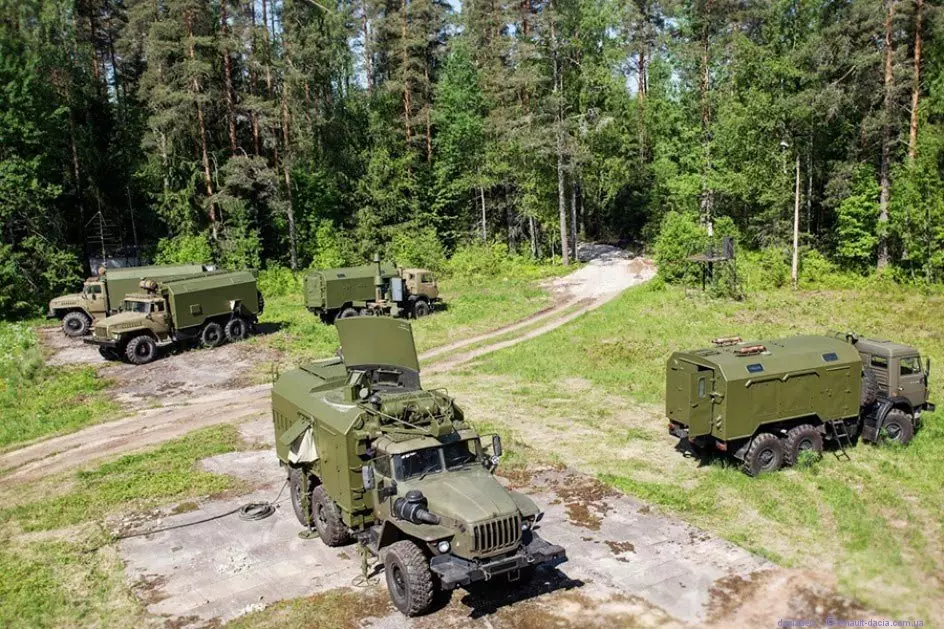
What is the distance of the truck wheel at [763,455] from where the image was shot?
14.3m

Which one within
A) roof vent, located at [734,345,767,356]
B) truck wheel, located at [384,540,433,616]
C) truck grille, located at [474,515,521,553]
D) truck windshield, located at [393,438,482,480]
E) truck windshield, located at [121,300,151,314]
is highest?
truck windshield, located at [121,300,151,314]

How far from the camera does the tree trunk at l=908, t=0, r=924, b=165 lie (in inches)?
1254

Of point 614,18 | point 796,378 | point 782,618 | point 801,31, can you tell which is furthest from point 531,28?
point 782,618

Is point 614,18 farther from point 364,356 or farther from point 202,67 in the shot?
point 364,356

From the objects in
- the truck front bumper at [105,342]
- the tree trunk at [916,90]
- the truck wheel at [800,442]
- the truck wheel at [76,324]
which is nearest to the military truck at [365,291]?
the truck front bumper at [105,342]

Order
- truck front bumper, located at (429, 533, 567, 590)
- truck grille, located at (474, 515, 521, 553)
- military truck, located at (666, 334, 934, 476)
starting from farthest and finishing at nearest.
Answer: military truck, located at (666, 334, 934, 476) < truck grille, located at (474, 515, 521, 553) < truck front bumper, located at (429, 533, 567, 590)

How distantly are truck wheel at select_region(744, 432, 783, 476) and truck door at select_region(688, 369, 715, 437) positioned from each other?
93 centimetres

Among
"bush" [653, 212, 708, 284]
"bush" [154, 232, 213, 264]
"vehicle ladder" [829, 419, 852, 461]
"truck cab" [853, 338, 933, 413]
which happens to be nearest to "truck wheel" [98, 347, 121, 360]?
"bush" [154, 232, 213, 264]

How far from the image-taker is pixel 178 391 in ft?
76.4

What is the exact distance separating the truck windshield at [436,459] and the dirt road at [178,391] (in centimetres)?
1091

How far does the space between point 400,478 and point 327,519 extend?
2.47 m

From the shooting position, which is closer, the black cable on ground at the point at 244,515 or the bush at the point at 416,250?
the black cable on ground at the point at 244,515

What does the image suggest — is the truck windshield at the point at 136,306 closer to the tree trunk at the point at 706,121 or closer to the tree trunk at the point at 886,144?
the tree trunk at the point at 706,121

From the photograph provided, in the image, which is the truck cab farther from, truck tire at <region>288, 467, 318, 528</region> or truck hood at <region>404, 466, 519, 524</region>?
truck tire at <region>288, 467, 318, 528</region>
